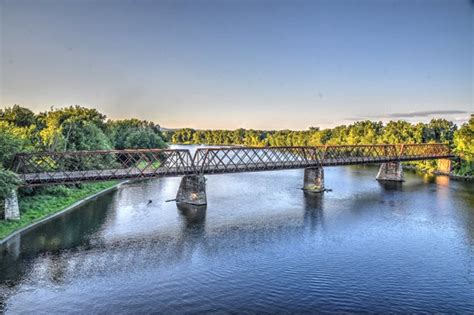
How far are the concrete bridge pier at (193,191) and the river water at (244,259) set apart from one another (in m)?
1.96

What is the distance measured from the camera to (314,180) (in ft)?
210

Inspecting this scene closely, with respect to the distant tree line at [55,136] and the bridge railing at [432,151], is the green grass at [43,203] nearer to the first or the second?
the distant tree line at [55,136]

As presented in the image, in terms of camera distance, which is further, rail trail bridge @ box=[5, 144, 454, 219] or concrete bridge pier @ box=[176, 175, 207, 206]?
concrete bridge pier @ box=[176, 175, 207, 206]

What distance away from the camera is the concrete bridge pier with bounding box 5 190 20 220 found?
1429 inches

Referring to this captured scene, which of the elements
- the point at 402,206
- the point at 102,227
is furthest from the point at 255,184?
the point at 102,227

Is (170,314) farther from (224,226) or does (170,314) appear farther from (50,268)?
(224,226)

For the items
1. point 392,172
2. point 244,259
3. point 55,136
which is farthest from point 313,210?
point 55,136

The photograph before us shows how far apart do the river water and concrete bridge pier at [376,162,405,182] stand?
24254mm

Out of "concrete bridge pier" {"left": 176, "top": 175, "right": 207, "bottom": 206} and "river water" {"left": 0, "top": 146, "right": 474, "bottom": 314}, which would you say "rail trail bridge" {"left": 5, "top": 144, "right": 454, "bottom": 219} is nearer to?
"concrete bridge pier" {"left": 176, "top": 175, "right": 207, "bottom": 206}

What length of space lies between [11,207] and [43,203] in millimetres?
7197

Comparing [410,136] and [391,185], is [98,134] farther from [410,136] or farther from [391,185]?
[410,136]

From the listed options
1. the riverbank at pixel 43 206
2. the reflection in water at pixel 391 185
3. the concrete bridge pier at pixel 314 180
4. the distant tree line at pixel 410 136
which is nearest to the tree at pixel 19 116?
the riverbank at pixel 43 206

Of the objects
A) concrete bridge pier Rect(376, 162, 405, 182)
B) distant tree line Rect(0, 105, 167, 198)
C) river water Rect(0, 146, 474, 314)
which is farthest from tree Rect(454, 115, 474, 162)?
distant tree line Rect(0, 105, 167, 198)

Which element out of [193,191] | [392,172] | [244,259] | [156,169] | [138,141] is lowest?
[244,259]
